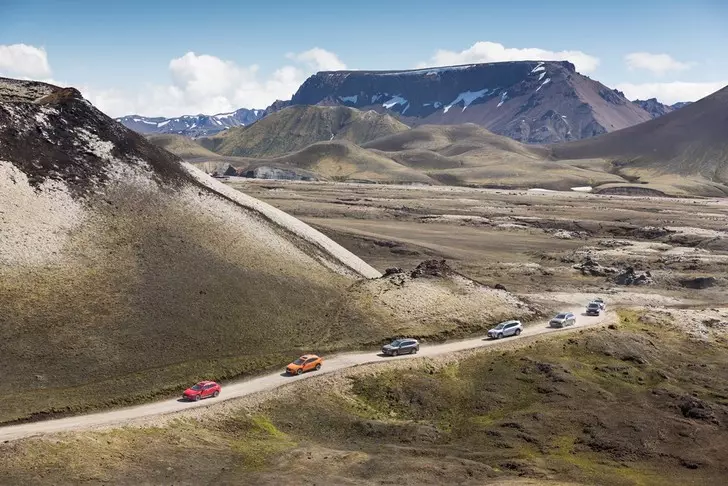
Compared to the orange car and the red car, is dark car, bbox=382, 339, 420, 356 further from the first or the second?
the red car

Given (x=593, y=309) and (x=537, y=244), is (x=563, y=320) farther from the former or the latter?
(x=537, y=244)

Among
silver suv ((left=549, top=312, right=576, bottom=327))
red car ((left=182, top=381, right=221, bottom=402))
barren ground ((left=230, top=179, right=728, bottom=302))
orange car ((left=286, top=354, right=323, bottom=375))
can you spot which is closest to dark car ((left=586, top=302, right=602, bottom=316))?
silver suv ((left=549, top=312, right=576, bottom=327))

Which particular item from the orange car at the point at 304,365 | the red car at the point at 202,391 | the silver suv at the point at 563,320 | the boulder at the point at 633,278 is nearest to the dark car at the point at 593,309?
the silver suv at the point at 563,320

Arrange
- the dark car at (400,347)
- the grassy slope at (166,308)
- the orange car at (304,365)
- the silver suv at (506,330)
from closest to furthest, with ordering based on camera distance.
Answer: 1. the grassy slope at (166,308)
2. the orange car at (304,365)
3. the dark car at (400,347)
4. the silver suv at (506,330)

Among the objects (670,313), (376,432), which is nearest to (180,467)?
(376,432)

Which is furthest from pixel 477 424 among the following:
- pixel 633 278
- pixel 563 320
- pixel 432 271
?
pixel 633 278

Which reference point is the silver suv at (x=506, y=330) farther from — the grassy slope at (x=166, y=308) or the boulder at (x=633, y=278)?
the boulder at (x=633, y=278)
